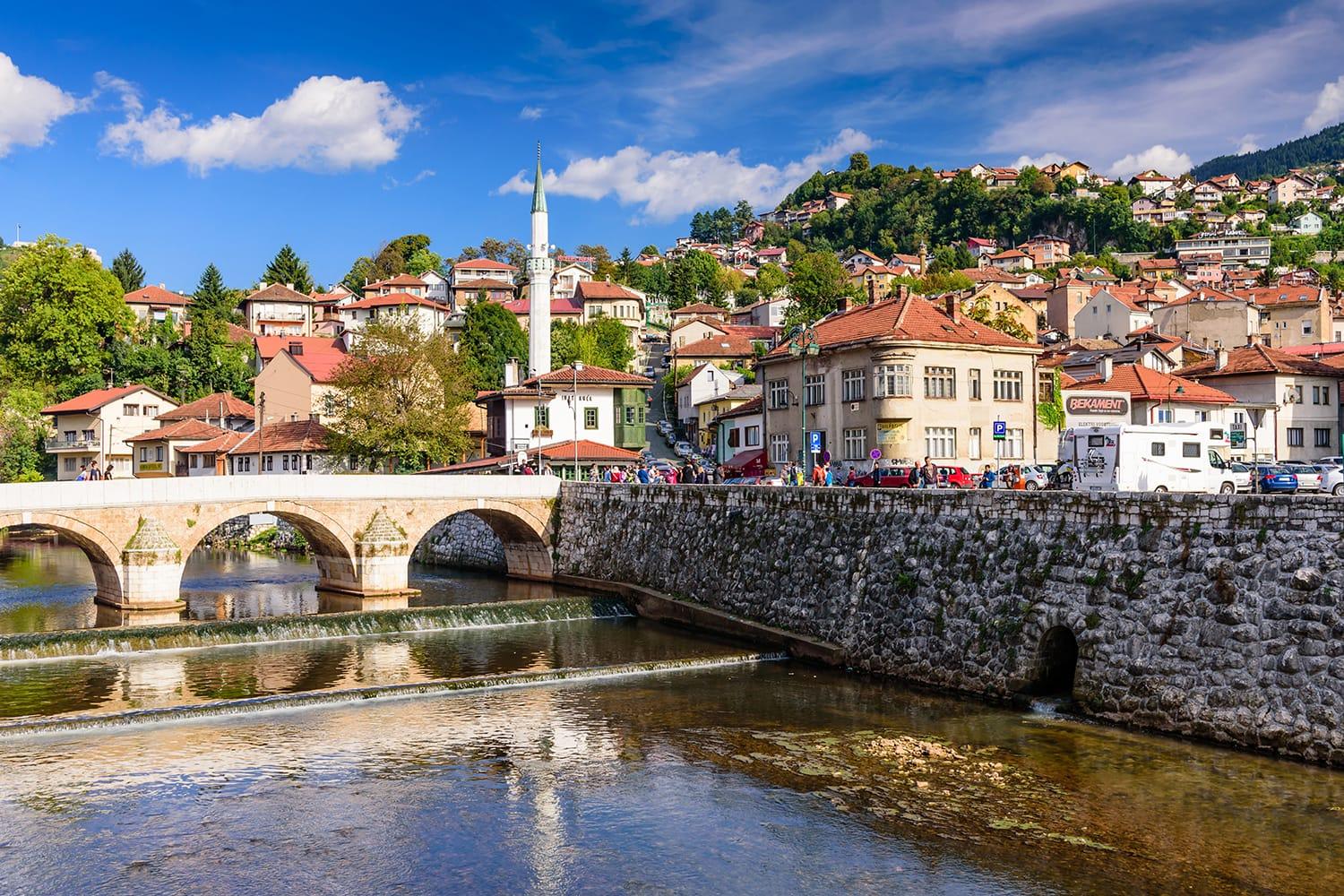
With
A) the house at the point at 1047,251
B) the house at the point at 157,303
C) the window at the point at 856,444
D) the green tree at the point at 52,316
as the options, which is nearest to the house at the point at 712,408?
the window at the point at 856,444

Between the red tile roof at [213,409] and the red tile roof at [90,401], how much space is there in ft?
9.30

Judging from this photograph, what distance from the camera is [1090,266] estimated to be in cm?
16038

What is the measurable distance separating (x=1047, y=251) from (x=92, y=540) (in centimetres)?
15820

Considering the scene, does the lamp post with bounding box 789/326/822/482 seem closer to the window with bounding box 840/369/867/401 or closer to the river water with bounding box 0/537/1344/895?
the window with bounding box 840/369/867/401

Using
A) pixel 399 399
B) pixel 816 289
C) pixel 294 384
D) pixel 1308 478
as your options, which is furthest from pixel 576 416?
pixel 816 289

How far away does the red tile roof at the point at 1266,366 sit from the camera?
57.6m

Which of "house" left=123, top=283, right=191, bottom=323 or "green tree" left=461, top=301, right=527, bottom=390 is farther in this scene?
"house" left=123, top=283, right=191, bottom=323

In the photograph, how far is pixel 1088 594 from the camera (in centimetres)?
2311

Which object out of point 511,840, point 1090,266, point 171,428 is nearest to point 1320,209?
point 1090,266

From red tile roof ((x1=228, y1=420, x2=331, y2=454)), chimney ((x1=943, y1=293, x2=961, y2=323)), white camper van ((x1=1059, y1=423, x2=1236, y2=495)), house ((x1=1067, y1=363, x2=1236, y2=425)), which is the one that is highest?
chimney ((x1=943, y1=293, x2=961, y2=323))

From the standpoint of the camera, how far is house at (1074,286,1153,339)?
108m

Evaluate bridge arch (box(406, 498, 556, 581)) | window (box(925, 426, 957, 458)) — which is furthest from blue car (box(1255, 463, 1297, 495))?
bridge arch (box(406, 498, 556, 581))

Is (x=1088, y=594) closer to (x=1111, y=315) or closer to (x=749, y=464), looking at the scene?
(x=749, y=464)

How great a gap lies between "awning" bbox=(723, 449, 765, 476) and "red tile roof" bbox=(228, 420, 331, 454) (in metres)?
24.5
